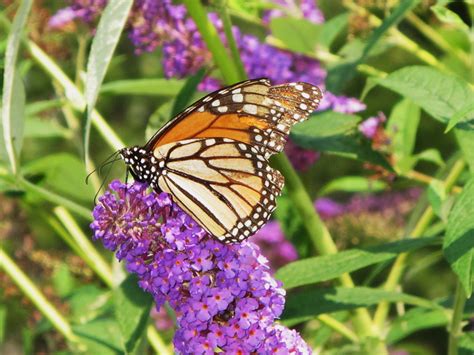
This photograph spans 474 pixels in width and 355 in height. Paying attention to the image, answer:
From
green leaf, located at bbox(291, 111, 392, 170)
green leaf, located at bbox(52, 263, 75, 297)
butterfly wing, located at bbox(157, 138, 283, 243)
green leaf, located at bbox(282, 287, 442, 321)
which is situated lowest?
green leaf, located at bbox(282, 287, 442, 321)

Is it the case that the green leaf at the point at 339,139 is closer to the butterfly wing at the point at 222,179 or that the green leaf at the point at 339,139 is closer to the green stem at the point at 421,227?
the green stem at the point at 421,227

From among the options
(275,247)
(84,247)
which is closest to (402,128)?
(275,247)

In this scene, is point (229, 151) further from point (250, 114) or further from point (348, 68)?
point (348, 68)

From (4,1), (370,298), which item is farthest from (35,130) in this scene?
(370,298)

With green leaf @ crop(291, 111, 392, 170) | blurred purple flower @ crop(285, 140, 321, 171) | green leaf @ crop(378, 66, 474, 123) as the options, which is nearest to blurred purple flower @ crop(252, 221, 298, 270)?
blurred purple flower @ crop(285, 140, 321, 171)

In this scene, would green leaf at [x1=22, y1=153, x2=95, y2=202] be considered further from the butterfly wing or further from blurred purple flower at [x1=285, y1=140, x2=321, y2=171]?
Answer: the butterfly wing

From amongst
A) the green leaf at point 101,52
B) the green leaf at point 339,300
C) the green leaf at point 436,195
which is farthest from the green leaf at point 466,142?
the green leaf at point 101,52
